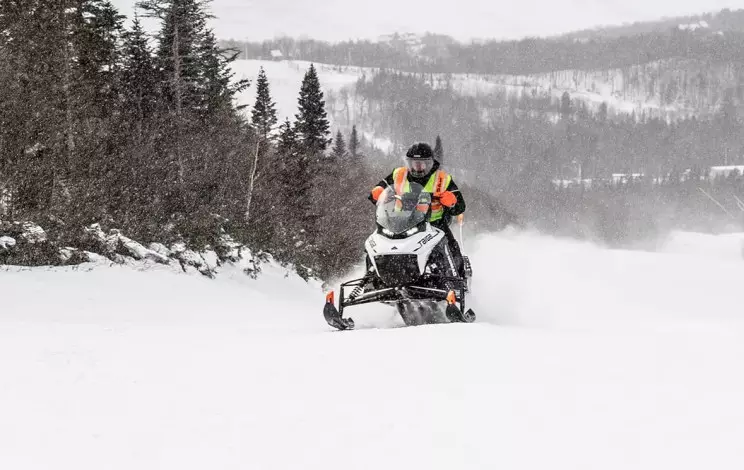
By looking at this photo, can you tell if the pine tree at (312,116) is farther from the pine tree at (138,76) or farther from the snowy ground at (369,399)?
the snowy ground at (369,399)

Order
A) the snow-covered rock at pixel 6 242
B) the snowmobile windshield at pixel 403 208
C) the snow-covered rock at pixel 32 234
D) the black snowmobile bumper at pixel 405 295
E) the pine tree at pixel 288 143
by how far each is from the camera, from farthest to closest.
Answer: the pine tree at pixel 288 143 → the snow-covered rock at pixel 32 234 → the snow-covered rock at pixel 6 242 → the snowmobile windshield at pixel 403 208 → the black snowmobile bumper at pixel 405 295

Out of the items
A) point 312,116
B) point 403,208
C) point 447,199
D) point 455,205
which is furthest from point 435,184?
point 312,116

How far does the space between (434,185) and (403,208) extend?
976 mm

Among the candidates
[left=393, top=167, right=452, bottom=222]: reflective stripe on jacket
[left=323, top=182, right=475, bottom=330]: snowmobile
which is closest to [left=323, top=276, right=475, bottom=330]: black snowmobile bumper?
[left=323, top=182, right=475, bottom=330]: snowmobile

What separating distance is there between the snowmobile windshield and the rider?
29cm

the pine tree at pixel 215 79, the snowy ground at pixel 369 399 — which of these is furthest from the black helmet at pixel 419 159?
the pine tree at pixel 215 79

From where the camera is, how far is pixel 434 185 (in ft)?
28.0

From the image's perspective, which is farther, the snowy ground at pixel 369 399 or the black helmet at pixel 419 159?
the black helmet at pixel 419 159

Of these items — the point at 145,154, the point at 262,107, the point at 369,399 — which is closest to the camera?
the point at 369,399

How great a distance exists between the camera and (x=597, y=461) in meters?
2.97

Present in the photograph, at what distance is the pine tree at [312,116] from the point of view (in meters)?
47.7

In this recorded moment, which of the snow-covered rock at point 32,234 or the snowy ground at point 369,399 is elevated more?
the snowy ground at point 369,399

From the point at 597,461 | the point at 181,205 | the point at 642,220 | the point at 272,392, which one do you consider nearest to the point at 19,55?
the point at 181,205

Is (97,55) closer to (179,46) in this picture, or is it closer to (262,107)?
(179,46)
